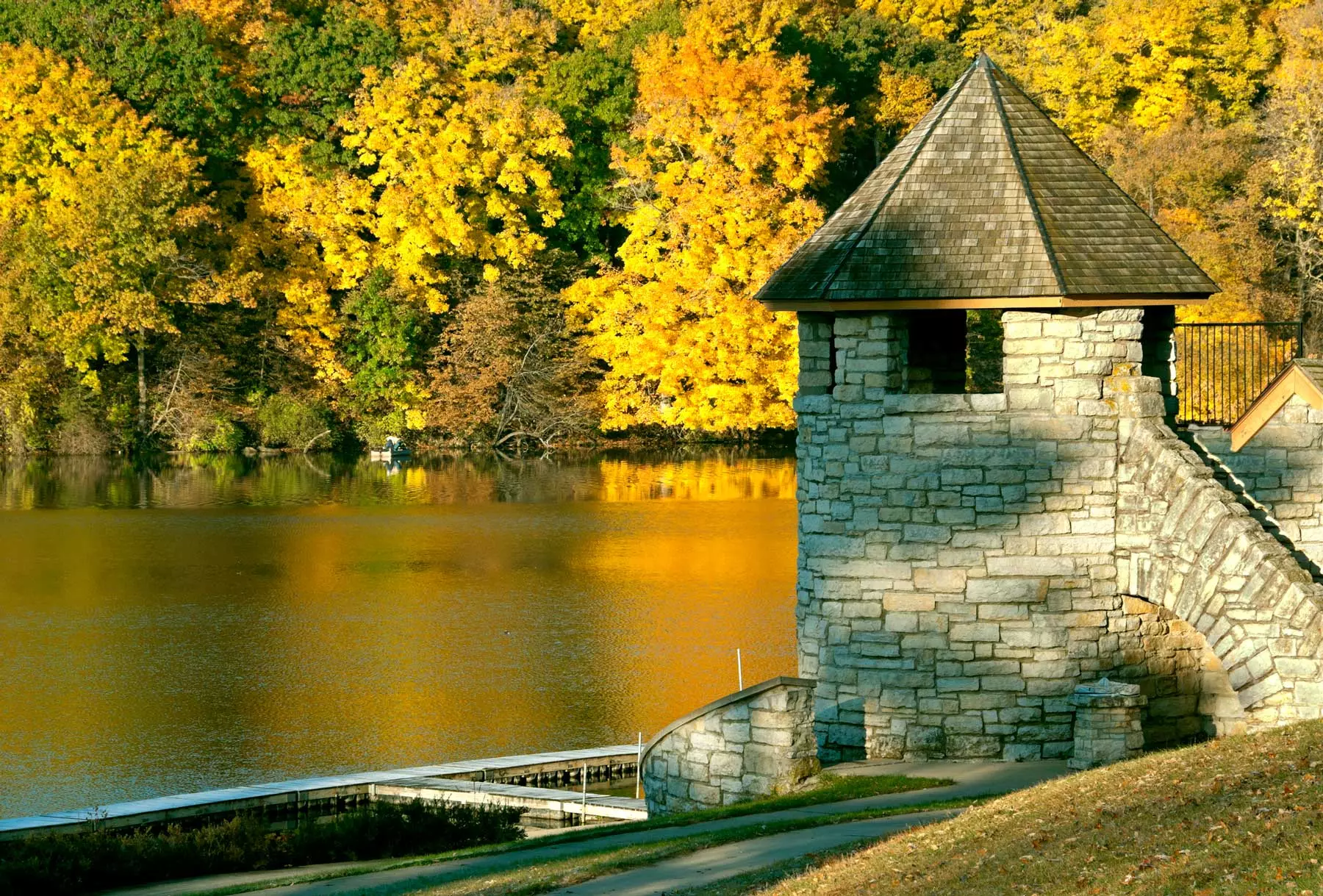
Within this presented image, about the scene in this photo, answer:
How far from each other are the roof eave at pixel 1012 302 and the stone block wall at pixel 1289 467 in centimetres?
161

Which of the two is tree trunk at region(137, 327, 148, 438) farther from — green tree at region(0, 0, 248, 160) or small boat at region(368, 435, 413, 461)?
small boat at region(368, 435, 413, 461)

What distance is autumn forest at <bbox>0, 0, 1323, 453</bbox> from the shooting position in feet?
138

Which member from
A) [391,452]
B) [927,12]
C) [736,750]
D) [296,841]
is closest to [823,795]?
[736,750]

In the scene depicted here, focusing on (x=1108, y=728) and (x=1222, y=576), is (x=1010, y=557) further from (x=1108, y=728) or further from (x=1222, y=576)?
(x=1222, y=576)

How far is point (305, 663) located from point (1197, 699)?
11.1 m

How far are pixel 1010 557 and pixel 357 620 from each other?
12449 mm

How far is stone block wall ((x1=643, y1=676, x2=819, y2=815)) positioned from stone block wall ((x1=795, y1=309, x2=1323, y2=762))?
36 centimetres

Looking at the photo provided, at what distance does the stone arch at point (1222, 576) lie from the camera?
11.4 metres

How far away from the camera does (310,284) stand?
44875mm

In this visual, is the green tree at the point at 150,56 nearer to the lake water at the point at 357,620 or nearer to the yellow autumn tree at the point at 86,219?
the yellow autumn tree at the point at 86,219

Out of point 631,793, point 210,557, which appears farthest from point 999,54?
point 631,793

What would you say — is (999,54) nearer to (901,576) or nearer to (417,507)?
(417,507)

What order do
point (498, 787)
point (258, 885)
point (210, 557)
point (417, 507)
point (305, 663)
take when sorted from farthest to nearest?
point (417, 507) → point (210, 557) → point (305, 663) → point (498, 787) → point (258, 885)

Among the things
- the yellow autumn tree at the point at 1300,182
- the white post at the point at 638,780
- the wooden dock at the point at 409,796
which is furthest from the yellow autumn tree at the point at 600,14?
the wooden dock at the point at 409,796
